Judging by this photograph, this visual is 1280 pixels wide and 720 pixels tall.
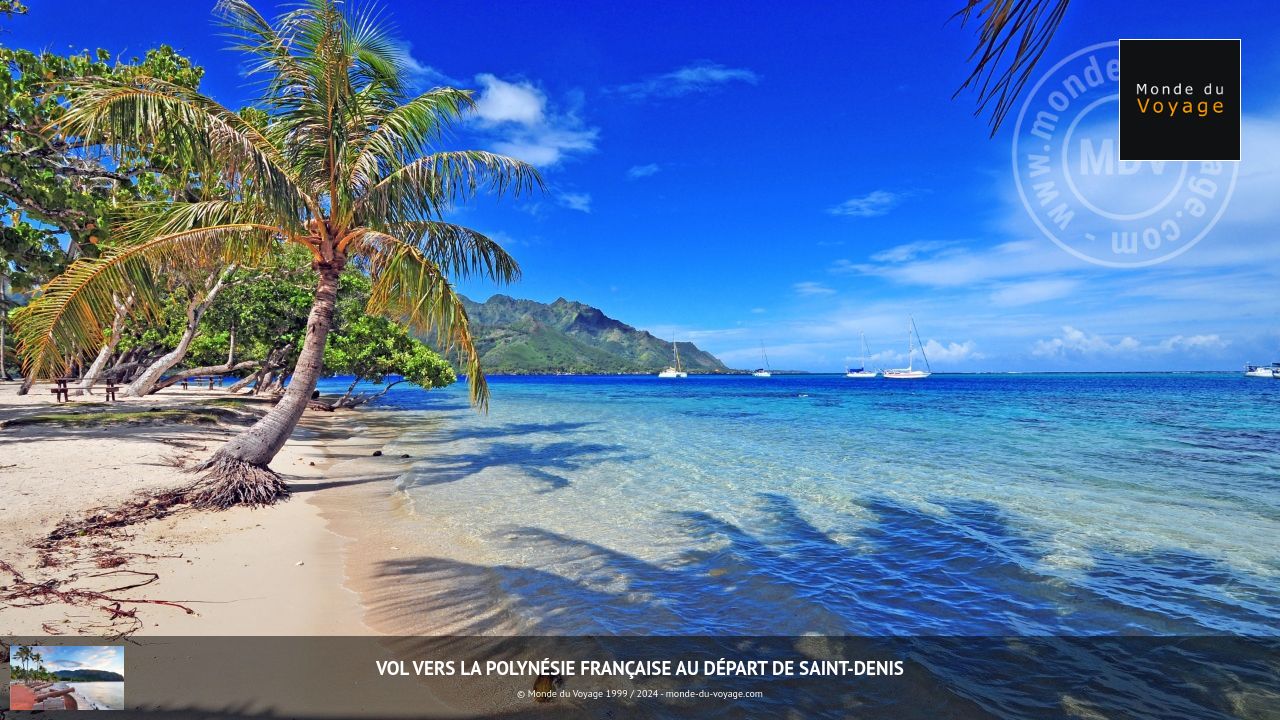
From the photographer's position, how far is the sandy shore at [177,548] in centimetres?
453

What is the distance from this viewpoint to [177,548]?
615 cm

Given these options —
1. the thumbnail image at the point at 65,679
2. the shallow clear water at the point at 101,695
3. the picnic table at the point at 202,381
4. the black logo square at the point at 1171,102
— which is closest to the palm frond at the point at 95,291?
the thumbnail image at the point at 65,679

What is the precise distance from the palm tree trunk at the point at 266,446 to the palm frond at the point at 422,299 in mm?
860

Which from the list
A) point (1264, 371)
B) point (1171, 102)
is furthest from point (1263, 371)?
point (1171, 102)

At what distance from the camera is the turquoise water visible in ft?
17.8

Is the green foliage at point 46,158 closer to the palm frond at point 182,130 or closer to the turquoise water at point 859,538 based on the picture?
the palm frond at point 182,130

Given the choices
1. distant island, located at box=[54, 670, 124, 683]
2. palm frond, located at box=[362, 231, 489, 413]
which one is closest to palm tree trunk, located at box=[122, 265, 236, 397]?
palm frond, located at box=[362, 231, 489, 413]

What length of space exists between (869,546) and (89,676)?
26.2 ft

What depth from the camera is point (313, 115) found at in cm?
964

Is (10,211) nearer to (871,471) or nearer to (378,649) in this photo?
(378,649)

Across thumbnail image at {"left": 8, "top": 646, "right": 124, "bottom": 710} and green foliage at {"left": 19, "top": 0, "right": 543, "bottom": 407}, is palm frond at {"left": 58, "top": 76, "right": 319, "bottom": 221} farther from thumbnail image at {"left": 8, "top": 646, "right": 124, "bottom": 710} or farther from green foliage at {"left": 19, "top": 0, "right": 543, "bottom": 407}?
thumbnail image at {"left": 8, "top": 646, "right": 124, "bottom": 710}

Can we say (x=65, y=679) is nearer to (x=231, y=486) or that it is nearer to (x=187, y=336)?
(x=231, y=486)

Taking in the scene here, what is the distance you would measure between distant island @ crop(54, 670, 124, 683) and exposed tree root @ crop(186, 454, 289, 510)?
5.27 m

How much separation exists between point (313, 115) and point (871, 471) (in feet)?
47.2
